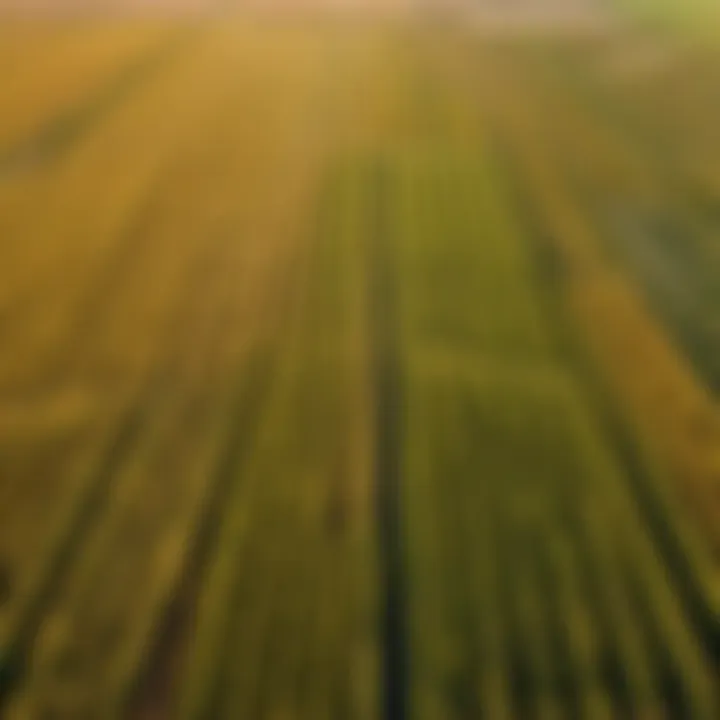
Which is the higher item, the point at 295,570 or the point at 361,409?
the point at 361,409

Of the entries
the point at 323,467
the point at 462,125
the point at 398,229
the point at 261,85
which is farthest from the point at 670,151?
the point at 323,467

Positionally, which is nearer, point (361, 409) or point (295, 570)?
point (295, 570)

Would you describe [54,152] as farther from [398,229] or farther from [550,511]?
[550,511]

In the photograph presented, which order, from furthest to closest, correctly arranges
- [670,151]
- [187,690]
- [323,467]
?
[670,151] → [323,467] → [187,690]

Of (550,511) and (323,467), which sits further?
(323,467)

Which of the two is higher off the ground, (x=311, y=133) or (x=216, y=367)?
(x=311, y=133)

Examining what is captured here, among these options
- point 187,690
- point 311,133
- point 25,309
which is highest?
point 311,133

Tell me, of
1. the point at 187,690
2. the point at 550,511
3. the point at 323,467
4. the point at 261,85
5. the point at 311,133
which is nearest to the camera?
the point at 187,690
